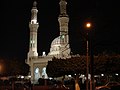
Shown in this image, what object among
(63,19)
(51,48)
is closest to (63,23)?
(63,19)

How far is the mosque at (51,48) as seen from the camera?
90.0m

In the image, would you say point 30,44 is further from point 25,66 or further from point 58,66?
point 58,66

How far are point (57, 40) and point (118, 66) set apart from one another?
55937 millimetres

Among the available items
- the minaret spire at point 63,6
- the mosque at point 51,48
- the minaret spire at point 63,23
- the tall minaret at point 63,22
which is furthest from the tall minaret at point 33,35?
the minaret spire at point 63,6

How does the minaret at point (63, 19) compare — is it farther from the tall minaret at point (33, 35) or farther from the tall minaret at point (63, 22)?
the tall minaret at point (33, 35)

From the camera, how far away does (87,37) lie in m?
24.7

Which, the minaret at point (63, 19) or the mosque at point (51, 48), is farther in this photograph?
the mosque at point (51, 48)

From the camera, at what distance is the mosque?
90.0 meters

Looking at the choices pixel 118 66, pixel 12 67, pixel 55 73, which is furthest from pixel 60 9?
pixel 118 66

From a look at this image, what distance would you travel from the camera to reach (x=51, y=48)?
96500mm

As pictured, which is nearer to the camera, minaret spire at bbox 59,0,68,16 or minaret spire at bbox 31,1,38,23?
minaret spire at bbox 59,0,68,16

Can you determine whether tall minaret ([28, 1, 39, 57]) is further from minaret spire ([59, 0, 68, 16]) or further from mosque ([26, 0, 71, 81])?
minaret spire ([59, 0, 68, 16])

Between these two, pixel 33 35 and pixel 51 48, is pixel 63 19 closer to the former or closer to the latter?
pixel 51 48

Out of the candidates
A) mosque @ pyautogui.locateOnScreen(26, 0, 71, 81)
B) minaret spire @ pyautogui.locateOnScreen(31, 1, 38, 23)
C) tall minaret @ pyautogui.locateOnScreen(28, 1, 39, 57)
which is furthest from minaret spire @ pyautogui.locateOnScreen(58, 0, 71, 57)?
minaret spire @ pyautogui.locateOnScreen(31, 1, 38, 23)
